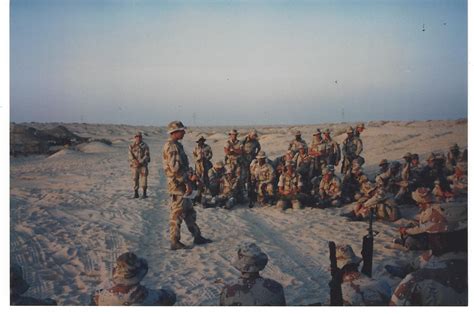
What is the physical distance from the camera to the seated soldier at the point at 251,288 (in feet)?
12.8

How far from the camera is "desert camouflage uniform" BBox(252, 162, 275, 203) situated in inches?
389

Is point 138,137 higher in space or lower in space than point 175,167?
higher

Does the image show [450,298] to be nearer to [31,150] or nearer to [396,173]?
[396,173]

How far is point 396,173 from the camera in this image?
9.81 meters

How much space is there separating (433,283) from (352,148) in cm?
904

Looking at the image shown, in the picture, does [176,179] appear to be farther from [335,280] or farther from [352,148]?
[352,148]

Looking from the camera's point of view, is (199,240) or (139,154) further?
(139,154)

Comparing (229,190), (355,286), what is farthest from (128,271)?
(229,190)

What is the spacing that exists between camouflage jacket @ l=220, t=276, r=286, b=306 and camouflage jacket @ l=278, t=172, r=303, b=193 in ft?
18.7

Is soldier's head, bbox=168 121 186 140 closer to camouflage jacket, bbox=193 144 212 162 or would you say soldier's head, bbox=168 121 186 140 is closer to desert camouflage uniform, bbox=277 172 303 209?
desert camouflage uniform, bbox=277 172 303 209

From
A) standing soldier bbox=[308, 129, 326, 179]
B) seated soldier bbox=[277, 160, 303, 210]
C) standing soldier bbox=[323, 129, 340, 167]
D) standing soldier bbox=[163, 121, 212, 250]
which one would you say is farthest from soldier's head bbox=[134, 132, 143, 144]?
standing soldier bbox=[323, 129, 340, 167]

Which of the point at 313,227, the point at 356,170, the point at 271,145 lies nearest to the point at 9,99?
the point at 313,227

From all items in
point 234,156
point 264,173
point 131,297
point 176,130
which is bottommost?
point 131,297

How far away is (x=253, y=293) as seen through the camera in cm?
391
